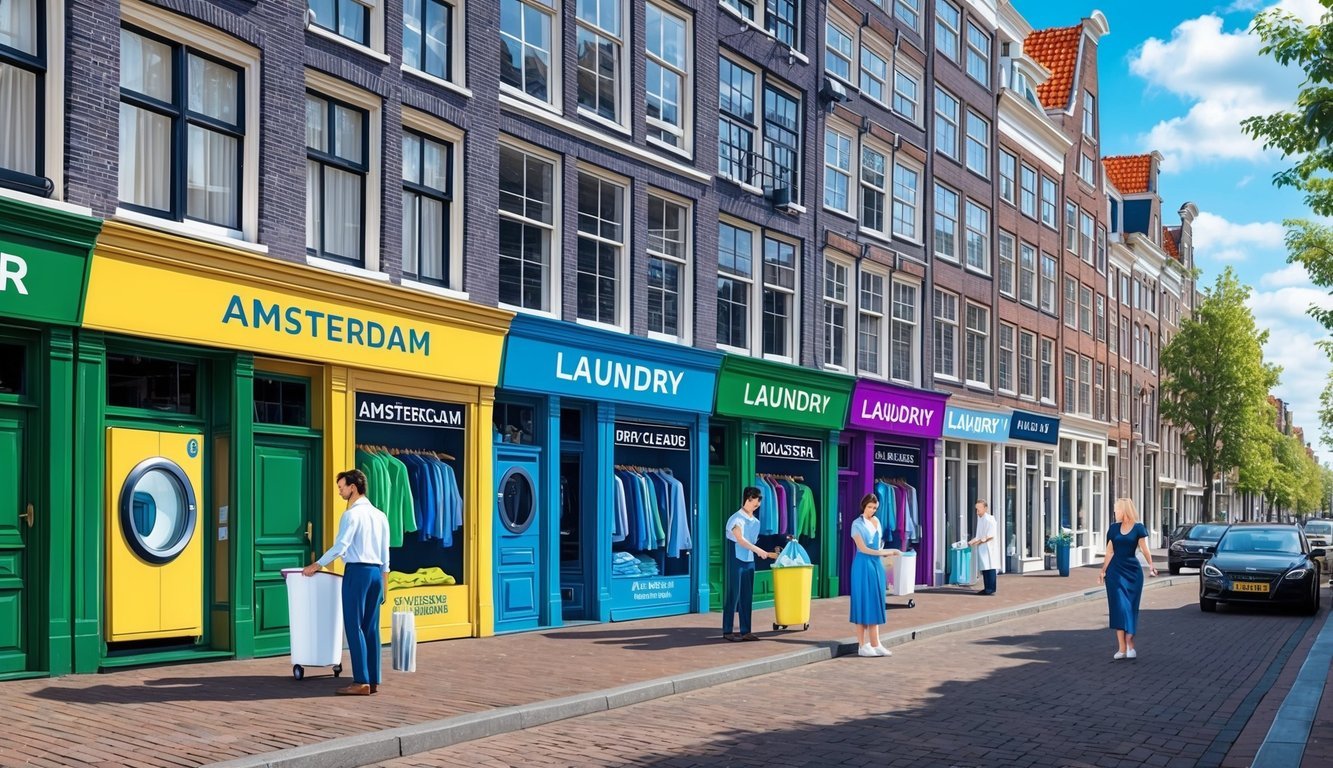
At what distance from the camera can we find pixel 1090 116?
150ft

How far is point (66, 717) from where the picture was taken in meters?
9.23

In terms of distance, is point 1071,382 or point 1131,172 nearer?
point 1071,382

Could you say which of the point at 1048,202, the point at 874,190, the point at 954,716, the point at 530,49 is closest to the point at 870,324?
the point at 874,190

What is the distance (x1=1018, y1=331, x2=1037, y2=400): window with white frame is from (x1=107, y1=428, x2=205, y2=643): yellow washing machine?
92.3 ft

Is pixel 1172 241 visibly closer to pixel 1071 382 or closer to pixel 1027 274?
pixel 1071 382

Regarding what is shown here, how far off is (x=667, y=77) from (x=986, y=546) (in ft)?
37.3

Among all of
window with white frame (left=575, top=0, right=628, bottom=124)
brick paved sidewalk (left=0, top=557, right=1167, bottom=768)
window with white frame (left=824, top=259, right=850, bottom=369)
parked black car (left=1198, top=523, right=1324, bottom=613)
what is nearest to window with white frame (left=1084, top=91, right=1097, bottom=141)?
window with white frame (left=824, top=259, right=850, bottom=369)

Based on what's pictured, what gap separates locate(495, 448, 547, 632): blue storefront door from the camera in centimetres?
1711

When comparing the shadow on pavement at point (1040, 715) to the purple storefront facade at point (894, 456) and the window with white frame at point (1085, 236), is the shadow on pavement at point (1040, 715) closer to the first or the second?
the purple storefront facade at point (894, 456)

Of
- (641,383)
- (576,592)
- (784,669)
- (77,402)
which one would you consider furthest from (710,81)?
(77,402)

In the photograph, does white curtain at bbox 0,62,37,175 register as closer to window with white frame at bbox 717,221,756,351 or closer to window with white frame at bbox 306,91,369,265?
window with white frame at bbox 306,91,369,265

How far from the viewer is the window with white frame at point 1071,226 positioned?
42.9m

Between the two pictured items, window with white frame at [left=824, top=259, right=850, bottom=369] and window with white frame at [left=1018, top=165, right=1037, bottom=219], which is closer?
window with white frame at [left=824, top=259, right=850, bottom=369]

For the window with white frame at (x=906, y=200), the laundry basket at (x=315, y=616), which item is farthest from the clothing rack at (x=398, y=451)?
the window with white frame at (x=906, y=200)
